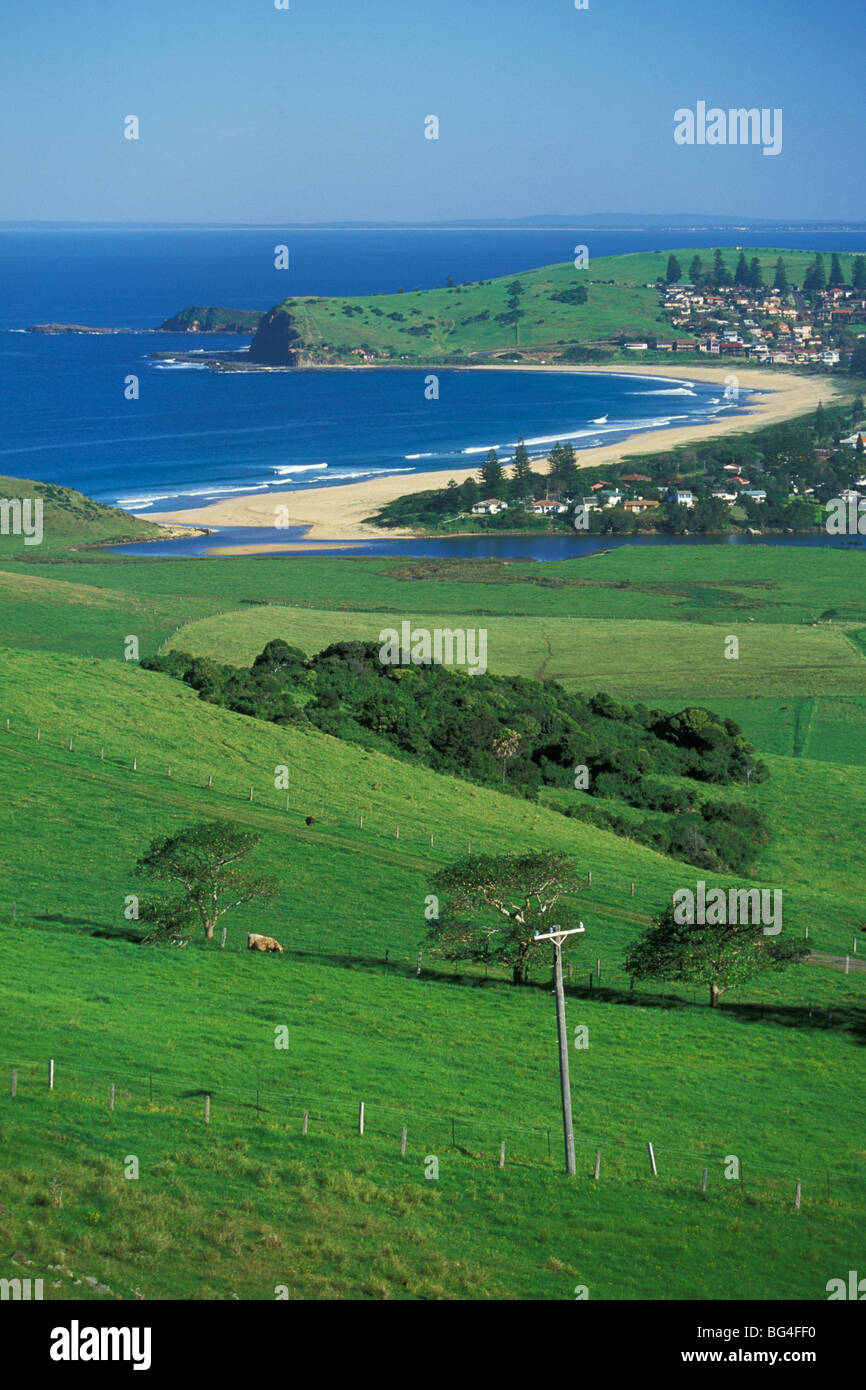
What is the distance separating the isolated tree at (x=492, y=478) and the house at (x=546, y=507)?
168 inches

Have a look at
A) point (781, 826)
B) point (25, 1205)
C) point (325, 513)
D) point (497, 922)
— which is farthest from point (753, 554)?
point (25, 1205)

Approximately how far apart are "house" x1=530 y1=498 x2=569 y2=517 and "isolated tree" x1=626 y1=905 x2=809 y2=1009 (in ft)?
392

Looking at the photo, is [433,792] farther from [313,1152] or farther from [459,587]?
[459,587]

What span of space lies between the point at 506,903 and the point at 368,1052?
11283 mm

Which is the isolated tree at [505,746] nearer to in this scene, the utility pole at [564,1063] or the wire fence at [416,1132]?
the wire fence at [416,1132]

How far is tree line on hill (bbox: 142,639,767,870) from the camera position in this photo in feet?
220

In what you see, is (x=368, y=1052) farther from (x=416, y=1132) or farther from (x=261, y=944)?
(x=261, y=944)

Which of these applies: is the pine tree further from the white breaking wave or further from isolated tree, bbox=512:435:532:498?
the white breaking wave

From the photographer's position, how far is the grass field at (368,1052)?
921 inches

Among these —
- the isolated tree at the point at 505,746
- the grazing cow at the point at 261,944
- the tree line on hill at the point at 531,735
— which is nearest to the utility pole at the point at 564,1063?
the grazing cow at the point at 261,944

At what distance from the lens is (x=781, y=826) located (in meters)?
67.5

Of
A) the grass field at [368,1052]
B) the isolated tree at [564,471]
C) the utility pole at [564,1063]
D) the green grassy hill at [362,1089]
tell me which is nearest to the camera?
the green grassy hill at [362,1089]

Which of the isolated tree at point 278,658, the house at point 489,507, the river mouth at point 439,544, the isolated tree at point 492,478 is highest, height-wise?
the isolated tree at point 492,478

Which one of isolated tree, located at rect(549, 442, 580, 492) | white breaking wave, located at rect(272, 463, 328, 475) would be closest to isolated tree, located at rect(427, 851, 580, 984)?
isolated tree, located at rect(549, 442, 580, 492)
